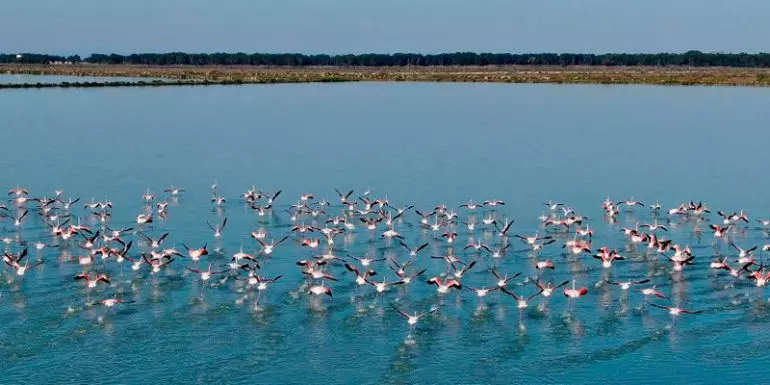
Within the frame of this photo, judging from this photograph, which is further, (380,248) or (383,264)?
(380,248)

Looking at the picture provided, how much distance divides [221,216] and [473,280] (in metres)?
9.27

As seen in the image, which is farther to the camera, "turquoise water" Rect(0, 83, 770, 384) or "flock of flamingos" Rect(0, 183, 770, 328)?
"flock of flamingos" Rect(0, 183, 770, 328)

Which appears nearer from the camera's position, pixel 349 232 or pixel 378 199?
pixel 349 232

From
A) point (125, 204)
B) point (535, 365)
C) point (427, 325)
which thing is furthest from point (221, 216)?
point (535, 365)

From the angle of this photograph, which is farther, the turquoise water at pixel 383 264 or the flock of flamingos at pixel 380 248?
the flock of flamingos at pixel 380 248

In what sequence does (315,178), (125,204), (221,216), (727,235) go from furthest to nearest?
(315,178) → (125,204) → (221,216) → (727,235)

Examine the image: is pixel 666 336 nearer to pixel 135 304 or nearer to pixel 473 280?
pixel 473 280

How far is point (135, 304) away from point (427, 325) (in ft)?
18.8

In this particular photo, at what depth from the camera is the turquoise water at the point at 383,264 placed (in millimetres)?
16469

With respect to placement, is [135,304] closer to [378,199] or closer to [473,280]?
[473,280]

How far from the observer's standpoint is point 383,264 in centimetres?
2262

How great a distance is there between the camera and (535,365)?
646 inches

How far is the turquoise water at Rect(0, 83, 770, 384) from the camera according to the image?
54.0ft

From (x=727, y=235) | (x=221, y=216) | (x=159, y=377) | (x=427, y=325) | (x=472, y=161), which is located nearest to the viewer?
(x=159, y=377)
